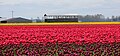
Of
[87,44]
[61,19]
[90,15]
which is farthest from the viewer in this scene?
[90,15]

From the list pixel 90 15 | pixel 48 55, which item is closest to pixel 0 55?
pixel 48 55

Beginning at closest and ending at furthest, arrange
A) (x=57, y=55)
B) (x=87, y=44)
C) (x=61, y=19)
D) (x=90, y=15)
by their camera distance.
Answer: (x=57, y=55), (x=87, y=44), (x=61, y=19), (x=90, y=15)

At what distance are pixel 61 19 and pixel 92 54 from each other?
100199 millimetres

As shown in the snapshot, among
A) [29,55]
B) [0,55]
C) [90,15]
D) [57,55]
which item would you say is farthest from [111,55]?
[90,15]

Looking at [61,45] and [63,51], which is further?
[61,45]

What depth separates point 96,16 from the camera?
178 meters

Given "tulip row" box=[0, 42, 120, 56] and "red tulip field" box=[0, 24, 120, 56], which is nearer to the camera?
"tulip row" box=[0, 42, 120, 56]

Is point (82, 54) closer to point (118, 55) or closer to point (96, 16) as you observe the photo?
point (118, 55)

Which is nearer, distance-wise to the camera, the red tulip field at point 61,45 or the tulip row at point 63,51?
the tulip row at point 63,51

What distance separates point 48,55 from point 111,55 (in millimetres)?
1992

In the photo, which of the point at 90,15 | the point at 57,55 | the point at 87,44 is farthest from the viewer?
the point at 90,15

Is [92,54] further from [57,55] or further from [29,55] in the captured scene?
[29,55]

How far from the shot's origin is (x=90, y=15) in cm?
17500

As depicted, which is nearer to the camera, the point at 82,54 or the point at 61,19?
the point at 82,54
